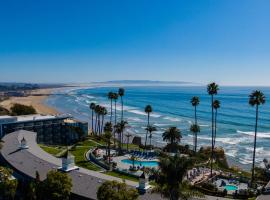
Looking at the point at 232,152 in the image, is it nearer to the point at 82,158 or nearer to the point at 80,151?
the point at 80,151

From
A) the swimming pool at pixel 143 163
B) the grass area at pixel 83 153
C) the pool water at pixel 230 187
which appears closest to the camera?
the pool water at pixel 230 187

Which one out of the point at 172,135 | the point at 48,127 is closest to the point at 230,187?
the point at 172,135

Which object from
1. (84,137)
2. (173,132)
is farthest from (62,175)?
(84,137)

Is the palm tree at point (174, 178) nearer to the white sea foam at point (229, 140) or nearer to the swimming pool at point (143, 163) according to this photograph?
the swimming pool at point (143, 163)

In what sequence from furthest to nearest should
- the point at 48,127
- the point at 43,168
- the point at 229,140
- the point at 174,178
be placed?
the point at 229,140
the point at 48,127
the point at 43,168
the point at 174,178

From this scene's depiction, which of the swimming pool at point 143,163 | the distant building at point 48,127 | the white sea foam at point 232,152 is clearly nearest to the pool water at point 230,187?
the swimming pool at point 143,163

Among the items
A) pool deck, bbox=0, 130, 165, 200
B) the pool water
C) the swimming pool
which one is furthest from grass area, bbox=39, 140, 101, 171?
the pool water

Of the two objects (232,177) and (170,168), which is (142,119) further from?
(170,168)
